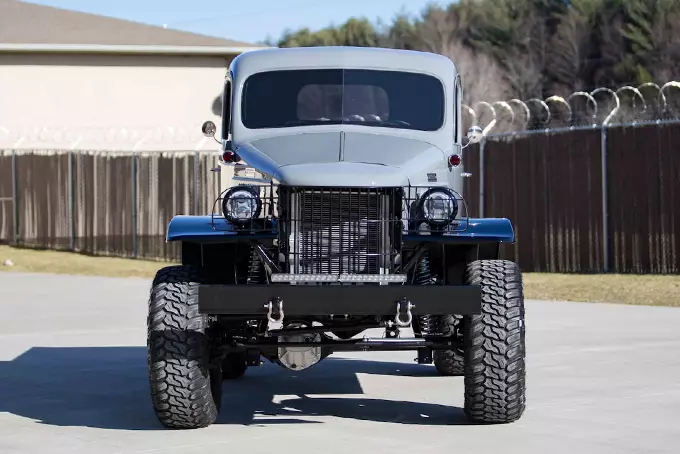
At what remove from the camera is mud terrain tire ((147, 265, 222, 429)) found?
364 inches

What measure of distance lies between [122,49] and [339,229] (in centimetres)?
3372

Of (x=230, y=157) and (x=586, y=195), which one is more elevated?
(x=230, y=157)

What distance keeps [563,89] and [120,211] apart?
159ft

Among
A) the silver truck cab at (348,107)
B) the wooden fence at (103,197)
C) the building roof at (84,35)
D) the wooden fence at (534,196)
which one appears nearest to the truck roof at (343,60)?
the silver truck cab at (348,107)

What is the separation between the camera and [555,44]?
7806 centimetres

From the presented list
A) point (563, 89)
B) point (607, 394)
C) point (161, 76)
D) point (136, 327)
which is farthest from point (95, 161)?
point (563, 89)

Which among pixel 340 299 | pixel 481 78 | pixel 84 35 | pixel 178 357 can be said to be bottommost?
pixel 178 357

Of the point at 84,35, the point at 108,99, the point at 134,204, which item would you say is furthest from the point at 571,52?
the point at 134,204

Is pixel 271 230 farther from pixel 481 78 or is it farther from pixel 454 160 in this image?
pixel 481 78

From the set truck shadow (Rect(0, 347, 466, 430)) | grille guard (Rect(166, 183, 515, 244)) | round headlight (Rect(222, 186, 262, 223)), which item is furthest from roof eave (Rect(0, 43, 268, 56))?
round headlight (Rect(222, 186, 262, 223))

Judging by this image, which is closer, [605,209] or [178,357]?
[178,357]

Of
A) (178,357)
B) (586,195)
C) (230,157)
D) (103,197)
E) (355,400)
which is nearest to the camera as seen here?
(178,357)

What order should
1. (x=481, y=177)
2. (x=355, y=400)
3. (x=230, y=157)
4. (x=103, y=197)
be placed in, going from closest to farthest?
1. (x=230, y=157)
2. (x=355, y=400)
3. (x=481, y=177)
4. (x=103, y=197)

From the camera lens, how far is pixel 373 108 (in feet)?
35.9
